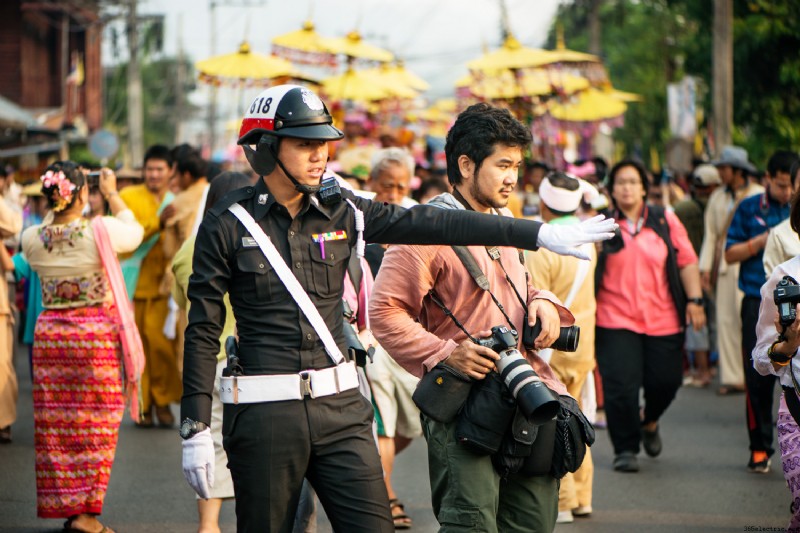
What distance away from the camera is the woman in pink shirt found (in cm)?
862

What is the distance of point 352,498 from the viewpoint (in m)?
4.38

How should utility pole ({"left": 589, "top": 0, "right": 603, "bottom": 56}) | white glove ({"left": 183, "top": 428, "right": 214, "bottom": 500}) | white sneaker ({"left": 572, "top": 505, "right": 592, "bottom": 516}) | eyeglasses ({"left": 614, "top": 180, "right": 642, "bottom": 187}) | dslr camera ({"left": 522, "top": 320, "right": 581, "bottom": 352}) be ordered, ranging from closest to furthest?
white glove ({"left": 183, "top": 428, "right": 214, "bottom": 500}) < dslr camera ({"left": 522, "top": 320, "right": 581, "bottom": 352}) < white sneaker ({"left": 572, "top": 505, "right": 592, "bottom": 516}) < eyeglasses ({"left": 614, "top": 180, "right": 642, "bottom": 187}) < utility pole ({"left": 589, "top": 0, "right": 603, "bottom": 56})

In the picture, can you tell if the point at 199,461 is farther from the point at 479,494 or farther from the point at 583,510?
the point at 583,510

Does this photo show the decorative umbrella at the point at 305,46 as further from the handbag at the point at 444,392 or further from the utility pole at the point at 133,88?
the utility pole at the point at 133,88

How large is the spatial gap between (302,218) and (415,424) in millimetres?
3159

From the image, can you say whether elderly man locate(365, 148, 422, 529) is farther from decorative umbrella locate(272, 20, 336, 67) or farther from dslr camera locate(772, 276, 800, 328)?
decorative umbrella locate(272, 20, 336, 67)

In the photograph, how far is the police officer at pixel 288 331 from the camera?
4.39 meters

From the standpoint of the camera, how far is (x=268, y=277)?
4430 millimetres

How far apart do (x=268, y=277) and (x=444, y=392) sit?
0.75 m

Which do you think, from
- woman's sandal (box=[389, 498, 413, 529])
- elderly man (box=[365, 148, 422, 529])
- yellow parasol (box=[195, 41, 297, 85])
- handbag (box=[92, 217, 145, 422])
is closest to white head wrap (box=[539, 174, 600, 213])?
elderly man (box=[365, 148, 422, 529])

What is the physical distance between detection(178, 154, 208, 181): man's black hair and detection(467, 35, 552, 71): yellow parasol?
608 cm

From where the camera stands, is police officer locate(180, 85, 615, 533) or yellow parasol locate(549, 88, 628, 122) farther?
yellow parasol locate(549, 88, 628, 122)

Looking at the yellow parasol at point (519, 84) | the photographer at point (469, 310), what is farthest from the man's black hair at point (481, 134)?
the yellow parasol at point (519, 84)

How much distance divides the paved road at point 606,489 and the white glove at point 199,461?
126 inches
